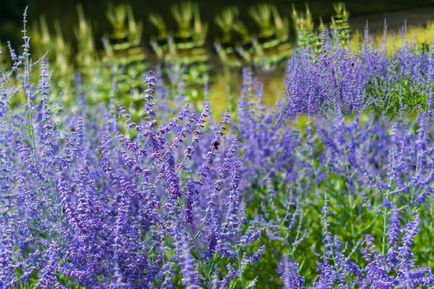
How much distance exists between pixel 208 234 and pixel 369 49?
3.50 ft

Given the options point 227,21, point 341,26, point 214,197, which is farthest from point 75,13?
point 214,197

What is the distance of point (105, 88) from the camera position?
7914 millimetres

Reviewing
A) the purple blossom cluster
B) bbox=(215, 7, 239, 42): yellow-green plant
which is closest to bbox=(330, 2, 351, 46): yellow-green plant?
the purple blossom cluster

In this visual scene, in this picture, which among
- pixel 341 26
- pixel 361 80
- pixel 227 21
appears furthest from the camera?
pixel 227 21

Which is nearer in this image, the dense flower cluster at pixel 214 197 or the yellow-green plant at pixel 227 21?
the dense flower cluster at pixel 214 197

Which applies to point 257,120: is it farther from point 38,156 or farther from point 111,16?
point 111,16

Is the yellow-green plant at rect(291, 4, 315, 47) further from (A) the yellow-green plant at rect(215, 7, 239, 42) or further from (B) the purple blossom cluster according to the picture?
(A) the yellow-green plant at rect(215, 7, 239, 42)

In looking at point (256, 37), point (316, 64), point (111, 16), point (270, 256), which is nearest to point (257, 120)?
point (270, 256)

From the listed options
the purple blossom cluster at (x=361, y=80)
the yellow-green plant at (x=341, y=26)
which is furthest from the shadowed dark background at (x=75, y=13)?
the purple blossom cluster at (x=361, y=80)

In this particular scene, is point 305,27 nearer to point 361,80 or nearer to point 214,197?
point 361,80

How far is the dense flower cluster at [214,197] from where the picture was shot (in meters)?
2.79

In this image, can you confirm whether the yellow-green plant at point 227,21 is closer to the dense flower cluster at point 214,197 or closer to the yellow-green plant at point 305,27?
the dense flower cluster at point 214,197

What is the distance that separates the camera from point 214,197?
2.86 m

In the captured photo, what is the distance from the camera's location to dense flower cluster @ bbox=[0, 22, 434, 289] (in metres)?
2.79
